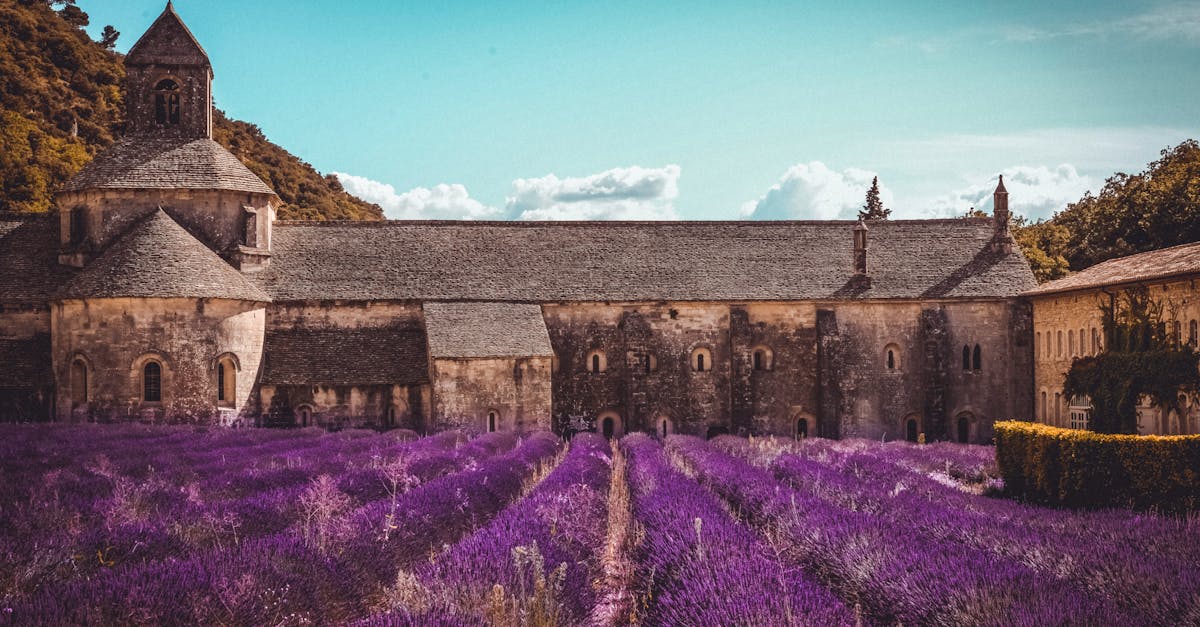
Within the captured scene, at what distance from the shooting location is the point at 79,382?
32.3 meters

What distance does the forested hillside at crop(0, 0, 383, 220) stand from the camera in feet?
→ 189

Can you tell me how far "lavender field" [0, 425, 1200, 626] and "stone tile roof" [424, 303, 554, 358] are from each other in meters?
12.6

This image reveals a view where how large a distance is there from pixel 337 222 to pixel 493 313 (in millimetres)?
9282

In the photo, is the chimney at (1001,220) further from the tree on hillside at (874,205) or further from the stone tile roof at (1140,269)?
the tree on hillside at (874,205)

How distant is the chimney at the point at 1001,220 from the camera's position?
137 ft

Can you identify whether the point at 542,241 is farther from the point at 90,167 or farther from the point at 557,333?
the point at 90,167

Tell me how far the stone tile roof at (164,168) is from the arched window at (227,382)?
743cm

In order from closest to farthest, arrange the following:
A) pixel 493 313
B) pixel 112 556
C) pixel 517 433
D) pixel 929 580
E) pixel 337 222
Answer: pixel 929 580 < pixel 112 556 < pixel 517 433 < pixel 493 313 < pixel 337 222

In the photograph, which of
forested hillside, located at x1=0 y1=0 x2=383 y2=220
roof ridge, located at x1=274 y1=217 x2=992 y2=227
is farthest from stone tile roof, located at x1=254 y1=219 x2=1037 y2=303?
forested hillside, located at x1=0 y1=0 x2=383 y2=220

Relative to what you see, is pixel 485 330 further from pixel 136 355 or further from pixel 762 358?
pixel 136 355

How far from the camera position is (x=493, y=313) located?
36906 millimetres

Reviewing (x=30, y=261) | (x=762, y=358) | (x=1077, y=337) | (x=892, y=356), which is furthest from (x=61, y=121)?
(x=1077, y=337)

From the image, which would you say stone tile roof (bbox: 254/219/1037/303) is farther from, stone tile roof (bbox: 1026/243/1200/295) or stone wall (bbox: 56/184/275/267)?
stone tile roof (bbox: 1026/243/1200/295)

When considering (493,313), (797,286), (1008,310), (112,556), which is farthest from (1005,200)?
(112,556)
